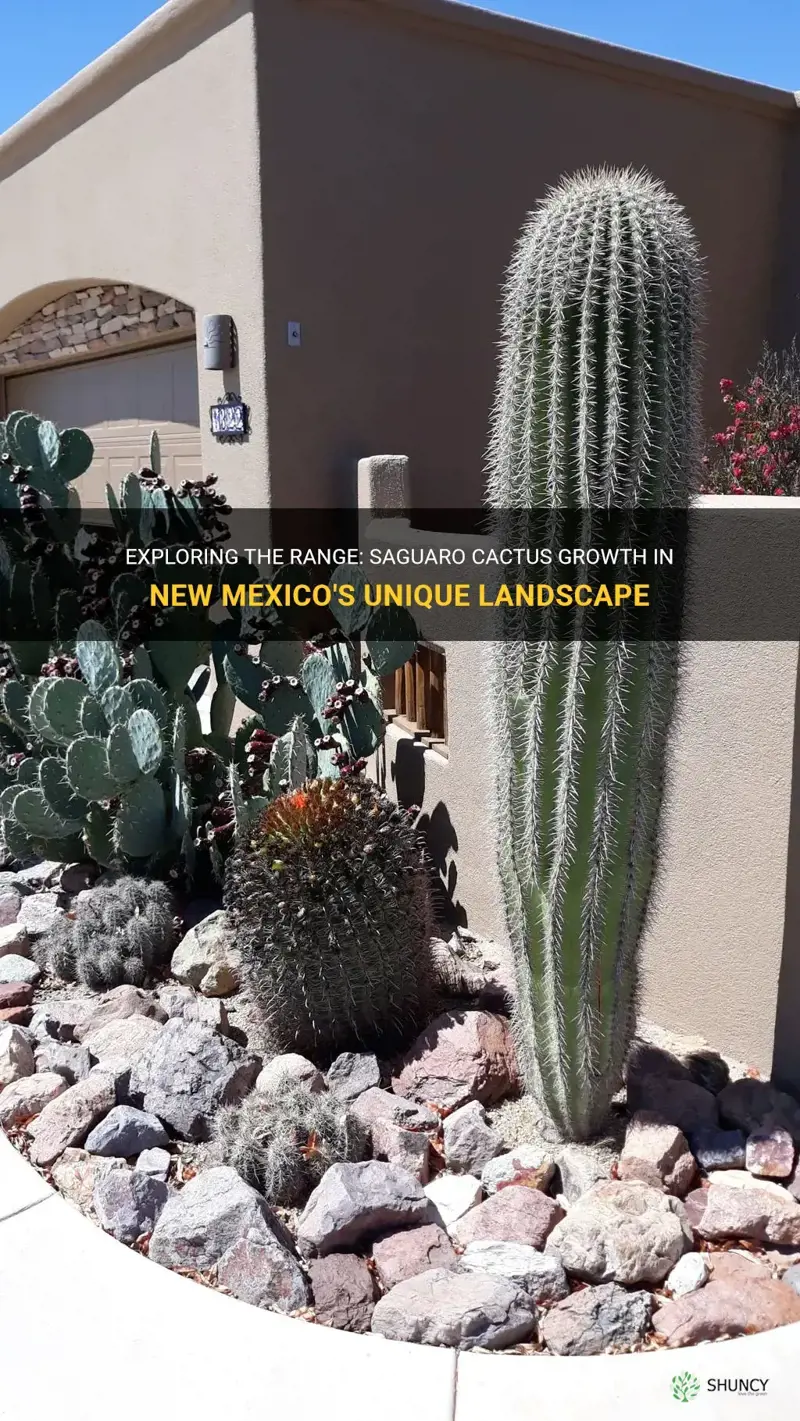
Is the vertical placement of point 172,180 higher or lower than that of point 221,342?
higher

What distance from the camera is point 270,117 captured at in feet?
22.5

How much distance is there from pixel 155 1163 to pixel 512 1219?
92cm

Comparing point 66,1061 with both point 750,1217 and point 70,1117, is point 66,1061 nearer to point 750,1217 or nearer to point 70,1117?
point 70,1117

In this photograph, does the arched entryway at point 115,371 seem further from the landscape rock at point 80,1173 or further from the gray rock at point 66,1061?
the landscape rock at point 80,1173

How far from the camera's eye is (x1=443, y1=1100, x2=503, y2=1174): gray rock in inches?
114

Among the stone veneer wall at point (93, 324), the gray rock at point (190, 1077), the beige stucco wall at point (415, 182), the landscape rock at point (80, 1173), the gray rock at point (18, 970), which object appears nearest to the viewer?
the landscape rock at point (80, 1173)

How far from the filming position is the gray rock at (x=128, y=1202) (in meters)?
2.67

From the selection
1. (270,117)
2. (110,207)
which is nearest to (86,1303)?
(270,117)

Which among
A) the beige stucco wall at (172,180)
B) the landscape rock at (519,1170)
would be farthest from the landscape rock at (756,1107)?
the beige stucco wall at (172,180)

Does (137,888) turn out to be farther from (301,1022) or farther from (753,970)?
(753,970)

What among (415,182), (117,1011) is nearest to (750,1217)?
(117,1011)

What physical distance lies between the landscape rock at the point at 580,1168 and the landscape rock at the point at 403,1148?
12.9 inches

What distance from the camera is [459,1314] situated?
229 centimetres

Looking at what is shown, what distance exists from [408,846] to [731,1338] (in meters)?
1.56
